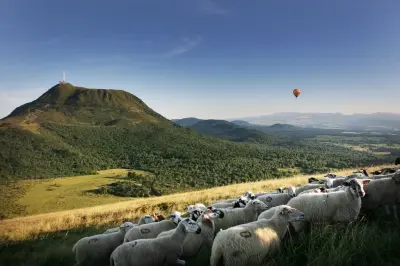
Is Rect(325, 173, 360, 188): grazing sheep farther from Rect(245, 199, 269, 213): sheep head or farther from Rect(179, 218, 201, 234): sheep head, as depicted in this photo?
Rect(179, 218, 201, 234): sheep head

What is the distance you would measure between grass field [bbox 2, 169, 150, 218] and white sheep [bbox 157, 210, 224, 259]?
2182 inches

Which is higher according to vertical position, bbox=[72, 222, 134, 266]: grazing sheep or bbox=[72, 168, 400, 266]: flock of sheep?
bbox=[72, 168, 400, 266]: flock of sheep

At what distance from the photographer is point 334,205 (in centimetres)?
818

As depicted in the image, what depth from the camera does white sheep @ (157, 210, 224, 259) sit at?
28.4 ft

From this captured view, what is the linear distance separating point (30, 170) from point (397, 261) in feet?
380

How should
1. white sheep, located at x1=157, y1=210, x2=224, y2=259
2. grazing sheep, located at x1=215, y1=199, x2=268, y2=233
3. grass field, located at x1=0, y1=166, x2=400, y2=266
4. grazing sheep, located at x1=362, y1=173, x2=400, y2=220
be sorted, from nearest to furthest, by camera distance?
1. grass field, located at x1=0, y1=166, x2=400, y2=266
2. white sheep, located at x1=157, y1=210, x2=224, y2=259
3. grazing sheep, located at x1=362, y1=173, x2=400, y2=220
4. grazing sheep, located at x1=215, y1=199, x2=268, y2=233

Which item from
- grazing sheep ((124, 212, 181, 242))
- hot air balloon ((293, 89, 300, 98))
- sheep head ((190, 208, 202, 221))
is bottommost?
grazing sheep ((124, 212, 181, 242))

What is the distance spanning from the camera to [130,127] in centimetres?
16400

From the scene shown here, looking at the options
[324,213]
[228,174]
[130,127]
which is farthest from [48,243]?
[130,127]

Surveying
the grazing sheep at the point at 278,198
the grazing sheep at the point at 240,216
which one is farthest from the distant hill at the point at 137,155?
the grazing sheep at the point at 240,216

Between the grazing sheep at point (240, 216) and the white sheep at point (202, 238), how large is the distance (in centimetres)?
77

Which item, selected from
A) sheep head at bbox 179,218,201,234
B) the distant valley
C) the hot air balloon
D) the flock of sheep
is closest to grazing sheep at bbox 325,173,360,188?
the flock of sheep

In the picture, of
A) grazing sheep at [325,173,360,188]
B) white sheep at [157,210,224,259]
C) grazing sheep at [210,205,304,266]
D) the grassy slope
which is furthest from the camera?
the grassy slope

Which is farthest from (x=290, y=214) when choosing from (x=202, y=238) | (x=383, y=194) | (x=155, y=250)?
(x=383, y=194)
